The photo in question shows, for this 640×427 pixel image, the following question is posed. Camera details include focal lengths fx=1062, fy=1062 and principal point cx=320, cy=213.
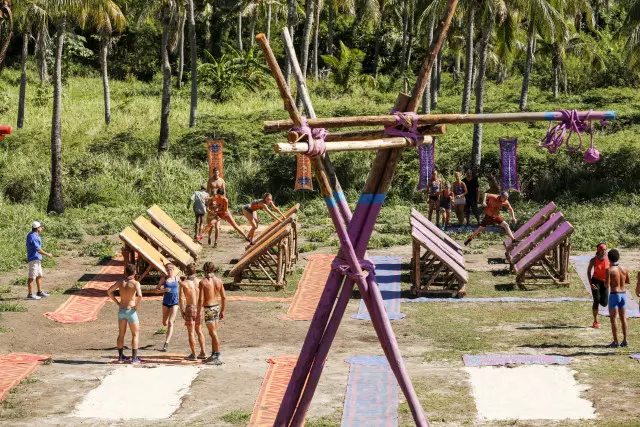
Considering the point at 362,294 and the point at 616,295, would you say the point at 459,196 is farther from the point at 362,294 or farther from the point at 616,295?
the point at 362,294

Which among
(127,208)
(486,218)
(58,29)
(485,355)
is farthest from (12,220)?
(485,355)

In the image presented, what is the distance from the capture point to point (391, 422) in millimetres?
13297

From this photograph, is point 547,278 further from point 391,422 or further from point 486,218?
point 391,422

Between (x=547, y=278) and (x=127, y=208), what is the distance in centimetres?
1365

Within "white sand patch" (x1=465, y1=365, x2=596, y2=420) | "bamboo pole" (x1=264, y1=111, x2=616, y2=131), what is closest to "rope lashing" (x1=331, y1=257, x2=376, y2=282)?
"bamboo pole" (x1=264, y1=111, x2=616, y2=131)

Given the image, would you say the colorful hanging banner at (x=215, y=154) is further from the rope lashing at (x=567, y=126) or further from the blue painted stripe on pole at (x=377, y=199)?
the rope lashing at (x=567, y=126)

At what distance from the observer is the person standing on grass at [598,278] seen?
1747cm

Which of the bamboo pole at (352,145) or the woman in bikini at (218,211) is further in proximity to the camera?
the woman in bikini at (218,211)

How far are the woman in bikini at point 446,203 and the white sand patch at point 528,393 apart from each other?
458 inches

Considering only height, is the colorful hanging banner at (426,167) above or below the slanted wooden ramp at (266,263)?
above

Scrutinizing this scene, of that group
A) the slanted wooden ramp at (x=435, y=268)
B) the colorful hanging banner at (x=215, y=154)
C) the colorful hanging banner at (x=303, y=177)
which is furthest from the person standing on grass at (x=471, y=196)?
the colorful hanging banner at (x=215, y=154)

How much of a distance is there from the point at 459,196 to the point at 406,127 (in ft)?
56.6

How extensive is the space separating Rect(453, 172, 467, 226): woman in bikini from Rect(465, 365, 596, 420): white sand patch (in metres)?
12.1

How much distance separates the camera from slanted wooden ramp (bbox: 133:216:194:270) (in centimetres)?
2116
